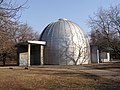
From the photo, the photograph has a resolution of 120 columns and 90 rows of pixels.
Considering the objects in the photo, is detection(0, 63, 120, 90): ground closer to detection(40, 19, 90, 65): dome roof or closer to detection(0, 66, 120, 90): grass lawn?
detection(0, 66, 120, 90): grass lawn

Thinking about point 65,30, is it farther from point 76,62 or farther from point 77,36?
point 76,62

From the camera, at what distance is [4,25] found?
1408cm

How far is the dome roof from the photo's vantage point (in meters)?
54.5

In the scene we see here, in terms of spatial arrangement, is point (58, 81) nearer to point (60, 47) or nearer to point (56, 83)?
point (56, 83)

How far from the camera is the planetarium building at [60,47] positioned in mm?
54500

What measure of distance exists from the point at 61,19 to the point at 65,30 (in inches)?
217

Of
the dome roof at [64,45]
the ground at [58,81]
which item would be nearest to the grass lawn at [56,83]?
the ground at [58,81]

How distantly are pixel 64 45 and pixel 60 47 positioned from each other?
3.11 feet

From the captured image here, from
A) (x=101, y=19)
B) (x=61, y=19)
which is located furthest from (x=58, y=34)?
(x=101, y=19)

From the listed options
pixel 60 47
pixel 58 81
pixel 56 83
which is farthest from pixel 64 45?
pixel 56 83

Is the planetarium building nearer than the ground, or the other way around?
the ground

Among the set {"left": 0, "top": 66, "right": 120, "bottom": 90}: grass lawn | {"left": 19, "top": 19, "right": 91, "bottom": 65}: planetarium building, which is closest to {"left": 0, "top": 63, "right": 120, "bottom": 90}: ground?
{"left": 0, "top": 66, "right": 120, "bottom": 90}: grass lawn

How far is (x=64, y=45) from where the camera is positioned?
54500 mm

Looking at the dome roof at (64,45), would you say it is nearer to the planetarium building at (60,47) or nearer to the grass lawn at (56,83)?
the planetarium building at (60,47)
